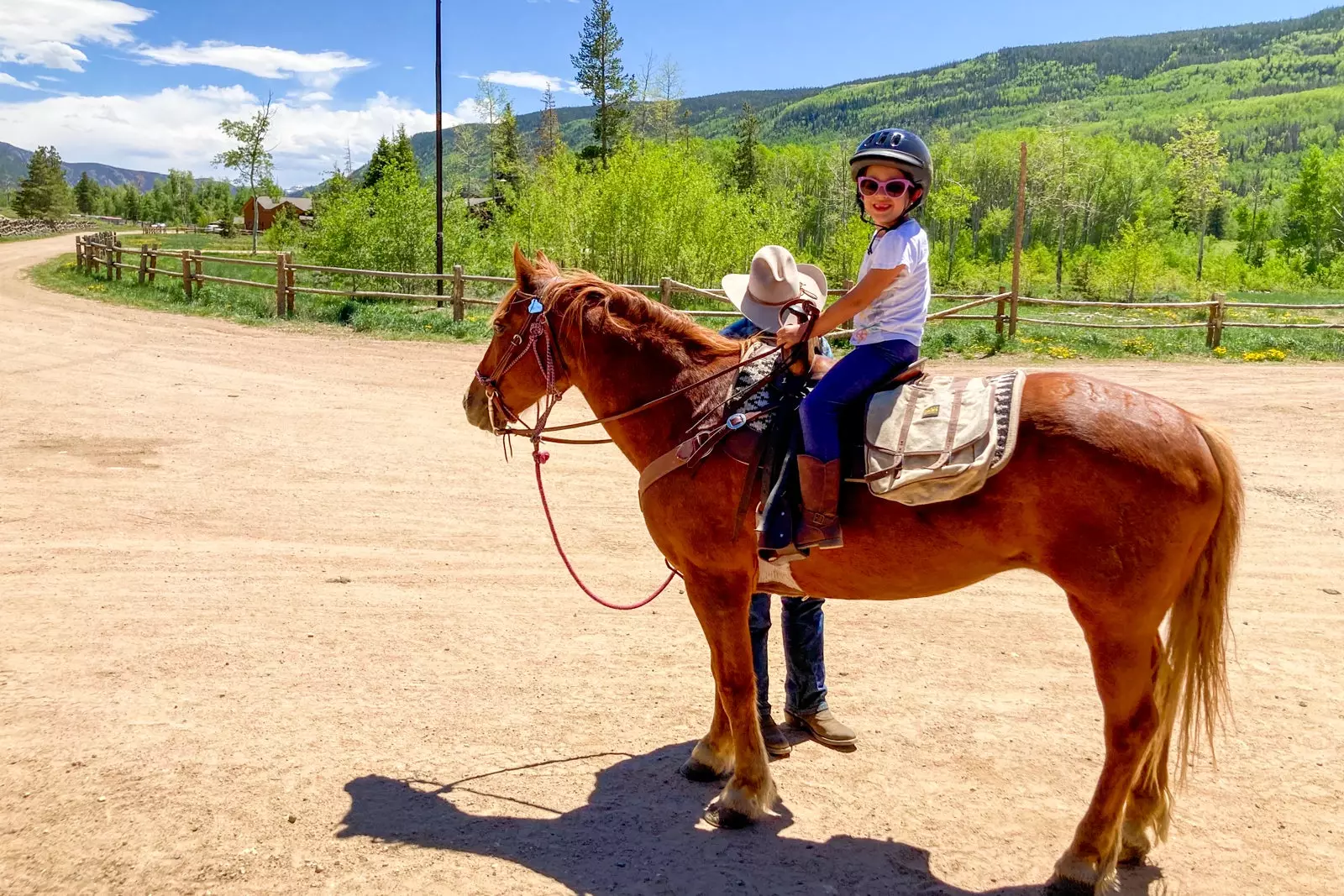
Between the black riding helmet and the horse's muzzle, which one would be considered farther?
the horse's muzzle

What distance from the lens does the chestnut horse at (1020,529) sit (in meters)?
3.10

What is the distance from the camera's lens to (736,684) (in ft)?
12.2

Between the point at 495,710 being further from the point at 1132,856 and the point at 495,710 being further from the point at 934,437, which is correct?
the point at 1132,856

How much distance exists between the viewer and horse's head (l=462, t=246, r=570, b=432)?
3.90 meters

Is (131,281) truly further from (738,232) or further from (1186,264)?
(1186,264)

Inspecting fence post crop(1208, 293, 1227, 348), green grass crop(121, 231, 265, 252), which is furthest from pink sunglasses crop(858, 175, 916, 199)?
green grass crop(121, 231, 265, 252)

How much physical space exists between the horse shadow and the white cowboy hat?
2.20 meters

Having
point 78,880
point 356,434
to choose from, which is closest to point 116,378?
point 356,434

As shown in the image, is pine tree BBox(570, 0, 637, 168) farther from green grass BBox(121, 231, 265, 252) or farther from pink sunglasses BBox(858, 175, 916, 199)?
pink sunglasses BBox(858, 175, 916, 199)

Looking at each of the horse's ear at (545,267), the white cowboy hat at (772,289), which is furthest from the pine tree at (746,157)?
the horse's ear at (545,267)

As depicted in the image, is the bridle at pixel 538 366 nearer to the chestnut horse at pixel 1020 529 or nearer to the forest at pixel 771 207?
the chestnut horse at pixel 1020 529

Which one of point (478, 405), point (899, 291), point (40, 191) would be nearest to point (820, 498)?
point (899, 291)

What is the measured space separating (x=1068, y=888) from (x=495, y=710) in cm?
276

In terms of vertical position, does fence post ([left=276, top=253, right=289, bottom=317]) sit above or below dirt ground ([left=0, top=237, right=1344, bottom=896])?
above
